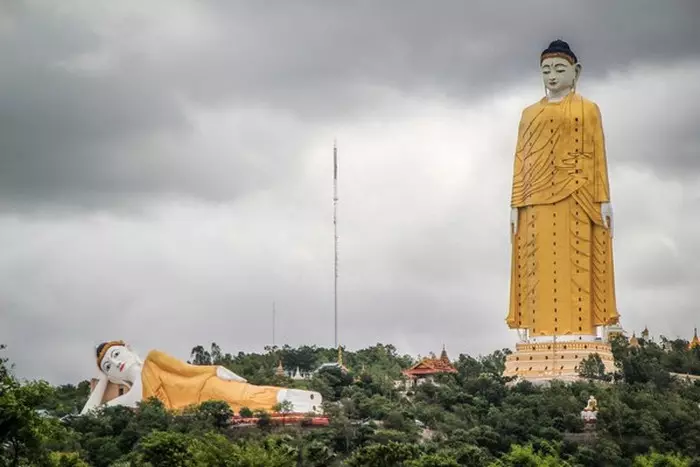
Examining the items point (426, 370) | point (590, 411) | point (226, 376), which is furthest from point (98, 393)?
point (590, 411)

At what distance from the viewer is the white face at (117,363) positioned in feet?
156

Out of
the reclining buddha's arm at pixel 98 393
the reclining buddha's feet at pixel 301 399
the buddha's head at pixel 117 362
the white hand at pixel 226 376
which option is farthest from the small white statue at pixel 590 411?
the reclining buddha's arm at pixel 98 393

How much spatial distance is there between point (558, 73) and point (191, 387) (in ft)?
53.0

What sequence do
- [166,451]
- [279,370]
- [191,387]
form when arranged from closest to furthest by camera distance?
[166,451], [191,387], [279,370]

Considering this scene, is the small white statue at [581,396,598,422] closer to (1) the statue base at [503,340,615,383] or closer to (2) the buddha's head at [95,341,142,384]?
(1) the statue base at [503,340,615,383]

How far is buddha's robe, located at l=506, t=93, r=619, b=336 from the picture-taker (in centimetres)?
5116

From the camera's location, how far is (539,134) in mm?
51781

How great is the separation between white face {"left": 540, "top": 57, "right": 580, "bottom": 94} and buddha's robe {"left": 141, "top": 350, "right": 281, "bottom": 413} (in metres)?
14.6

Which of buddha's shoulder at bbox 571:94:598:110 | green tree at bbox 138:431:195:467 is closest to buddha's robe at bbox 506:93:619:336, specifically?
buddha's shoulder at bbox 571:94:598:110

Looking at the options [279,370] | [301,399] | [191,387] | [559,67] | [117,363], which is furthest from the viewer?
[279,370]

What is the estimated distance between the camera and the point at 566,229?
51.4 m

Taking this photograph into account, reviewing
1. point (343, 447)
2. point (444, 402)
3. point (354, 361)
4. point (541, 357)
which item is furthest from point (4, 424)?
point (354, 361)

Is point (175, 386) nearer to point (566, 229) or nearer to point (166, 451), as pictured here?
point (166, 451)

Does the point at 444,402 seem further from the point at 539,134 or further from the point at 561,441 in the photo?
the point at 539,134
